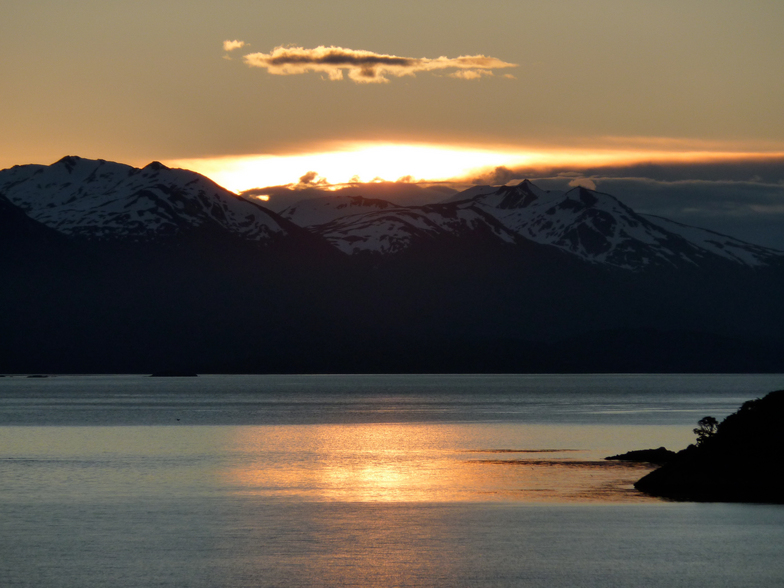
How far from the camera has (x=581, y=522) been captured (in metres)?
49.6

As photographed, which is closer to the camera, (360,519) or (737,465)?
(360,519)

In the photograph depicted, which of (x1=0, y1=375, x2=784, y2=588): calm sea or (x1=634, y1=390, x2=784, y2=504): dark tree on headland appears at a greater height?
(x1=634, y1=390, x2=784, y2=504): dark tree on headland

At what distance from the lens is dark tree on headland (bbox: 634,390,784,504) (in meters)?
57.2

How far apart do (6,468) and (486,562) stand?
47.2 metres

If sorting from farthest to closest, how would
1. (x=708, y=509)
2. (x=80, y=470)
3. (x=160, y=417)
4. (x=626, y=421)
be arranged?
(x=160, y=417), (x=626, y=421), (x=80, y=470), (x=708, y=509)

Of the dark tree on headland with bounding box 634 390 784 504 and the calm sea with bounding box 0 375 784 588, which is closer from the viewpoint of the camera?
the calm sea with bounding box 0 375 784 588

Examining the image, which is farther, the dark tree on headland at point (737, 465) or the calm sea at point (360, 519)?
the dark tree on headland at point (737, 465)

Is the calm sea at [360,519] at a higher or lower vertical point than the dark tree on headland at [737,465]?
lower

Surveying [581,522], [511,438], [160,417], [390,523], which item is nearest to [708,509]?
[581,522]

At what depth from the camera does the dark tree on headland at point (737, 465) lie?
57188 millimetres

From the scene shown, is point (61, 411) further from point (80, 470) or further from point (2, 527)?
point (2, 527)

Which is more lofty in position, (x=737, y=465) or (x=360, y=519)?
(x=737, y=465)

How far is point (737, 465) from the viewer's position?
5878 cm

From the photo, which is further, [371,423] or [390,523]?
[371,423]
